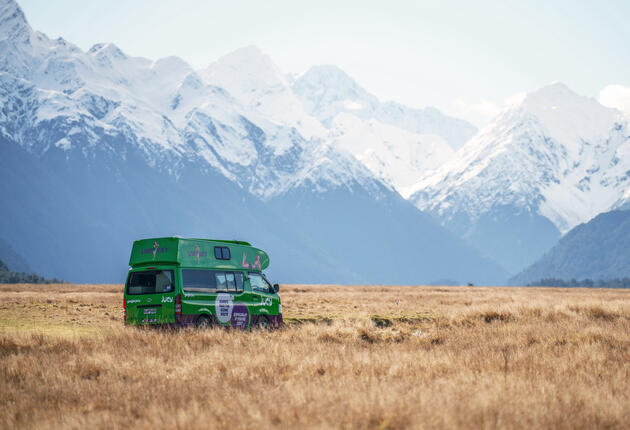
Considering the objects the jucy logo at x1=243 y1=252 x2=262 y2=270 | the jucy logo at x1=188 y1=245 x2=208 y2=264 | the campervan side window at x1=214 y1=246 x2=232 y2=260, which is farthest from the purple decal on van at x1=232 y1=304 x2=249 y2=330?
the jucy logo at x1=188 y1=245 x2=208 y2=264

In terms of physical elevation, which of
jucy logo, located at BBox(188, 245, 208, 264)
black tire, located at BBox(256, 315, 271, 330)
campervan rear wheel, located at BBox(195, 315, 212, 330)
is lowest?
black tire, located at BBox(256, 315, 271, 330)

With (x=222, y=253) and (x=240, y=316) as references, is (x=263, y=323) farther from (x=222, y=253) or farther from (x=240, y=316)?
(x=222, y=253)

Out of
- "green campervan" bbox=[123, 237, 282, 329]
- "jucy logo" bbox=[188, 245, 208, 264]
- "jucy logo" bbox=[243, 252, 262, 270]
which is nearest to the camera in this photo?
"green campervan" bbox=[123, 237, 282, 329]

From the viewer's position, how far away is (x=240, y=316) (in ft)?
71.8

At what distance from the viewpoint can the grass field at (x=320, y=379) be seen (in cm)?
965

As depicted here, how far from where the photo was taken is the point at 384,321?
97.3 feet

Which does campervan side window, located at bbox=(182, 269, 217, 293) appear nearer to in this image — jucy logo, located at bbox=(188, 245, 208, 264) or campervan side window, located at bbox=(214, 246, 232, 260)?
jucy logo, located at bbox=(188, 245, 208, 264)

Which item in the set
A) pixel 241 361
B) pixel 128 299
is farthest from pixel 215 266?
pixel 241 361

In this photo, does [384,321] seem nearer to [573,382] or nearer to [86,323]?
[86,323]

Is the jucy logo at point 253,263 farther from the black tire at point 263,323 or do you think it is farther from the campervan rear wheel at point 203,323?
the campervan rear wheel at point 203,323

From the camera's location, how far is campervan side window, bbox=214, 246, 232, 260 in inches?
848

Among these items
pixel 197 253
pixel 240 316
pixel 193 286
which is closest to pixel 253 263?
pixel 240 316

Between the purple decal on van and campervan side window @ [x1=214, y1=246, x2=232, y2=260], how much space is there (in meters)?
1.68

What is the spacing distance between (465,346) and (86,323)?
17.2 metres
